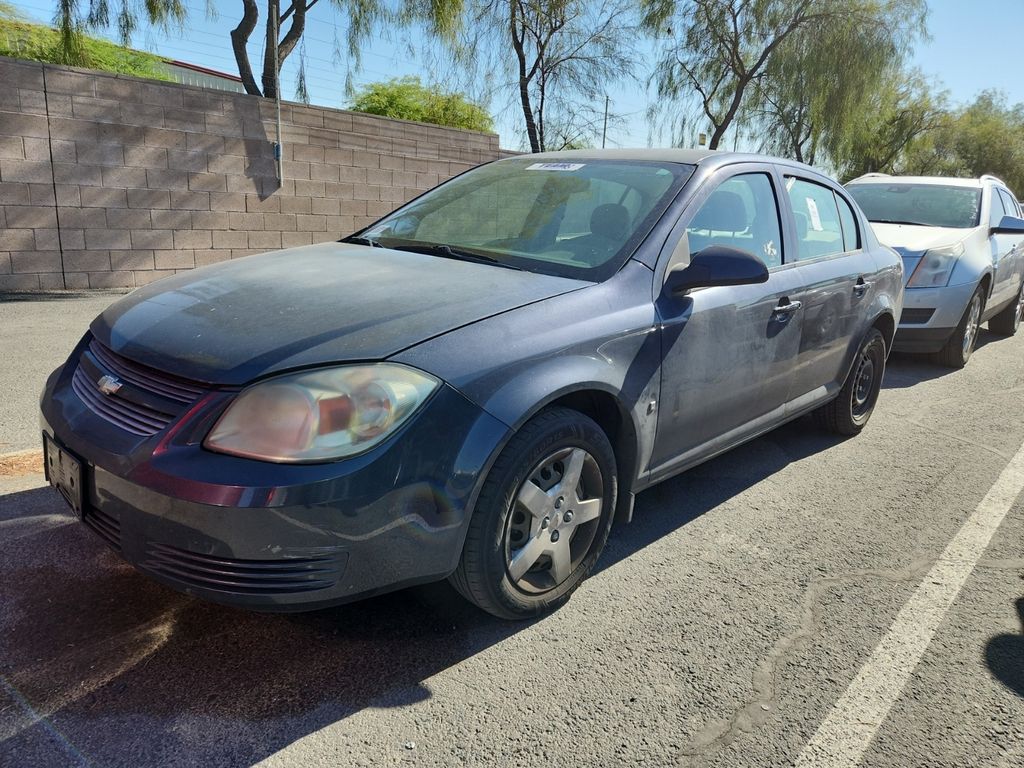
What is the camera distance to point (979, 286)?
7125 mm

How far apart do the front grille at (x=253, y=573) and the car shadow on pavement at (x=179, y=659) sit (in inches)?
14.3

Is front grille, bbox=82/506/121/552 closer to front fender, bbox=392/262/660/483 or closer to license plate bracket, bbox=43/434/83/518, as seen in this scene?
license plate bracket, bbox=43/434/83/518

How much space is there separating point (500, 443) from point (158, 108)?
8898 millimetres

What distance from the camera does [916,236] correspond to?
710 centimetres

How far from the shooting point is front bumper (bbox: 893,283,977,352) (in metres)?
6.64

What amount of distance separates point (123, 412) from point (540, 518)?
1.31 metres

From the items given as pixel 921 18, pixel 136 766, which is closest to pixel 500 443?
pixel 136 766

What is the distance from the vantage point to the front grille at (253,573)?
2.07 m

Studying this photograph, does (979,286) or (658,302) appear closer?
(658,302)

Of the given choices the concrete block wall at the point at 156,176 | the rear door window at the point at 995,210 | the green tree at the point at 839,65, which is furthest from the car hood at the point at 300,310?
the green tree at the point at 839,65

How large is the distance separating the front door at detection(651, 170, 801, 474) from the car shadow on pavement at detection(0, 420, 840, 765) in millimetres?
1072

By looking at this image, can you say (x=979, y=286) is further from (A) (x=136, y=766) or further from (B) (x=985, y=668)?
(A) (x=136, y=766)

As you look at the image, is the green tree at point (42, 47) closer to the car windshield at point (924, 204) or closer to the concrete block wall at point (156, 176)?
the concrete block wall at point (156, 176)

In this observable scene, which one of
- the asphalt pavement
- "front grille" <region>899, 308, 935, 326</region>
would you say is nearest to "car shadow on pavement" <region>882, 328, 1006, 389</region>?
"front grille" <region>899, 308, 935, 326</region>
